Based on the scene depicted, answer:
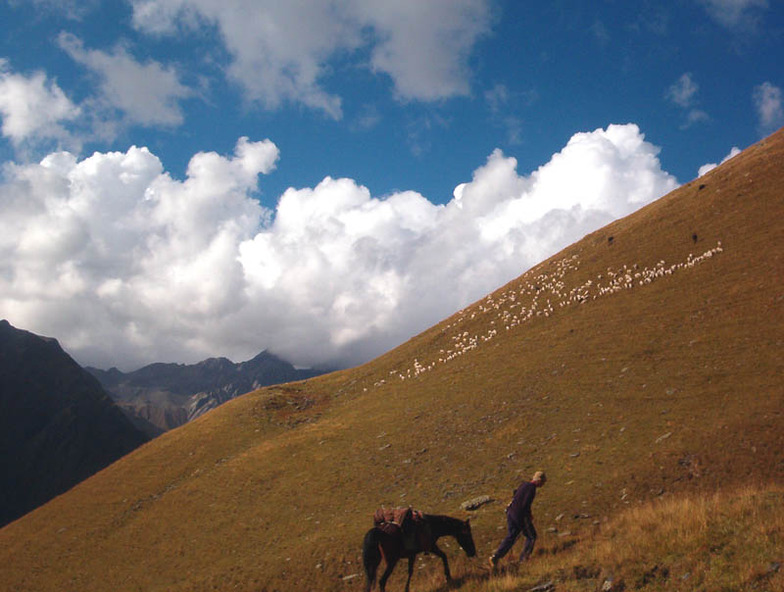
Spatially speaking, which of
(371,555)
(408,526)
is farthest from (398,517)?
(371,555)

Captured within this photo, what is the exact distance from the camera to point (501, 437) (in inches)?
Answer: 1336

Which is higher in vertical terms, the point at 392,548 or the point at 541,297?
the point at 541,297

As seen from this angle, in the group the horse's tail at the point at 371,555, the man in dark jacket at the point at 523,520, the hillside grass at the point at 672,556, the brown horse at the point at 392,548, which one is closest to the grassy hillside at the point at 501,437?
the hillside grass at the point at 672,556

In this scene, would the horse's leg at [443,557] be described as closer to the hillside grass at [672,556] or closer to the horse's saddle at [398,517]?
the hillside grass at [672,556]

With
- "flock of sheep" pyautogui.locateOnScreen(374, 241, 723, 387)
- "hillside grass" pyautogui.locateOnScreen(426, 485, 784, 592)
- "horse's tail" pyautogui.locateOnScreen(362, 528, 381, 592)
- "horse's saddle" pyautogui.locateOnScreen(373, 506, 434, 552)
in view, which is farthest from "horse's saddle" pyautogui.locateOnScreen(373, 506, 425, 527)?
"flock of sheep" pyautogui.locateOnScreen(374, 241, 723, 387)

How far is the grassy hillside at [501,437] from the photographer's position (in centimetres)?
2364

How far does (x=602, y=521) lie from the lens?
20141 millimetres

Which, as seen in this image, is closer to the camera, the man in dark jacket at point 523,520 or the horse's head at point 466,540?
the man in dark jacket at point 523,520

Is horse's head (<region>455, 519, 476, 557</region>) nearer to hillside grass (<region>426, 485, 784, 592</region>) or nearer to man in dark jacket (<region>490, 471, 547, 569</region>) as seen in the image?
hillside grass (<region>426, 485, 784, 592</region>)

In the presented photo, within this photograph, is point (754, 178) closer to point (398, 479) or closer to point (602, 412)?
point (602, 412)

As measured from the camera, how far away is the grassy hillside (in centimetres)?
2364

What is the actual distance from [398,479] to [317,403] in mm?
30277

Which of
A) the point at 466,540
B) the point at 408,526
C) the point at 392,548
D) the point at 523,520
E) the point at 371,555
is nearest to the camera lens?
the point at 371,555

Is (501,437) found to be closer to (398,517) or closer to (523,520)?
(523,520)
